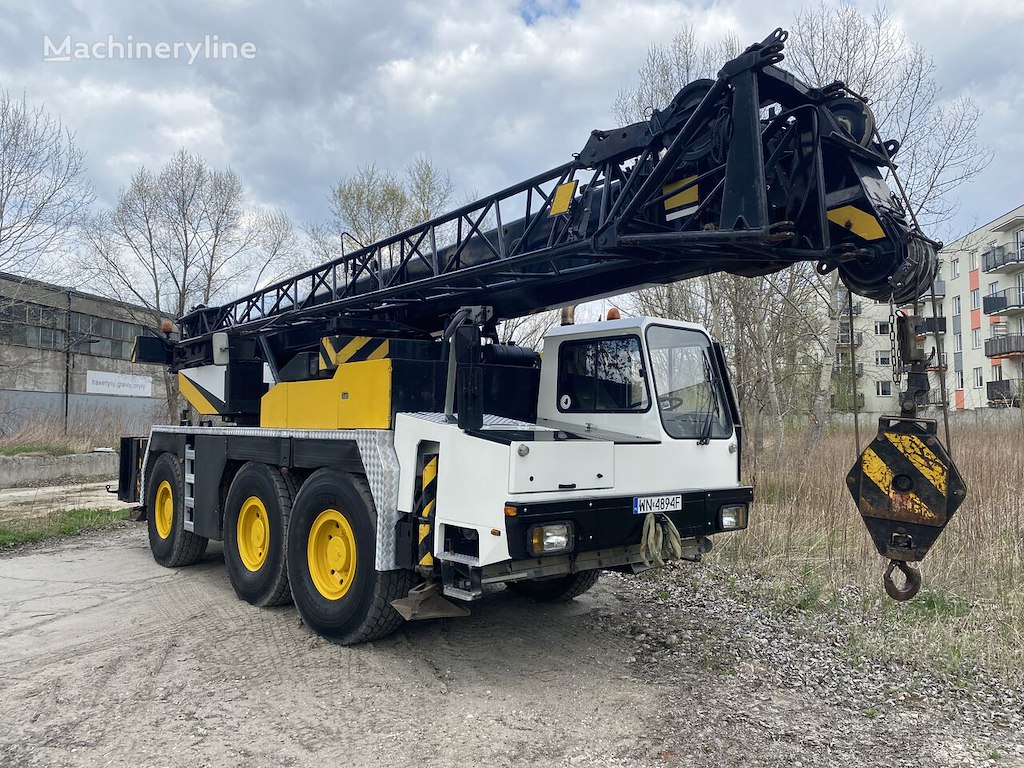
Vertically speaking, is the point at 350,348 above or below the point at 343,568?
above

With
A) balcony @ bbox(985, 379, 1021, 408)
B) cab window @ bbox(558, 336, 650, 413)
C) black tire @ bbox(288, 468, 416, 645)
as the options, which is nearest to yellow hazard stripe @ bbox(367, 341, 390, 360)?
black tire @ bbox(288, 468, 416, 645)

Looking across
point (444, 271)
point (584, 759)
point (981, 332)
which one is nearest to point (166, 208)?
point (444, 271)

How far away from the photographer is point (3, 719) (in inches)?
152

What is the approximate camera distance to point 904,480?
389cm

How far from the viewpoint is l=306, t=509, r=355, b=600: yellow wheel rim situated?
199 inches

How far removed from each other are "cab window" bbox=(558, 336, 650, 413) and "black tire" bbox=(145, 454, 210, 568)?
14.6 ft

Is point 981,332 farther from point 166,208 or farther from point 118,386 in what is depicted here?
point 118,386

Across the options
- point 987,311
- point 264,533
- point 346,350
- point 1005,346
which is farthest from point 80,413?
point 987,311

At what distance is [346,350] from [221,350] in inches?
97.5

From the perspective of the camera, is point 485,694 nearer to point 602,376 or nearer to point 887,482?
point 602,376

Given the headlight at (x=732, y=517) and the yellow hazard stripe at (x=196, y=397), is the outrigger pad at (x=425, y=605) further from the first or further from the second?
the yellow hazard stripe at (x=196, y=397)

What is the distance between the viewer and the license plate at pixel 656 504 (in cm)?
453

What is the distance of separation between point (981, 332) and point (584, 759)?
151 feet

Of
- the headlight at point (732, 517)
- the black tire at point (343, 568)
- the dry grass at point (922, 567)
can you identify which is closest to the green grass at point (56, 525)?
the black tire at point (343, 568)
